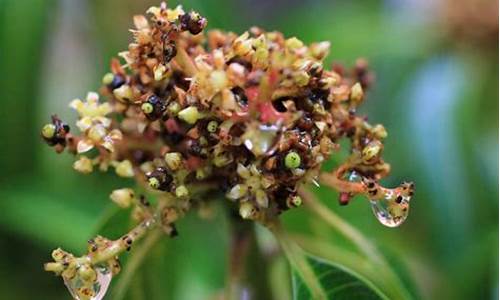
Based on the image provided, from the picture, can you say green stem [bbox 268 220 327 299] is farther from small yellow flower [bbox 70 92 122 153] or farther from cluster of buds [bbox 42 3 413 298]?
small yellow flower [bbox 70 92 122 153]

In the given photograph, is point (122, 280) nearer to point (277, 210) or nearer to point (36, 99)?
point (277, 210)

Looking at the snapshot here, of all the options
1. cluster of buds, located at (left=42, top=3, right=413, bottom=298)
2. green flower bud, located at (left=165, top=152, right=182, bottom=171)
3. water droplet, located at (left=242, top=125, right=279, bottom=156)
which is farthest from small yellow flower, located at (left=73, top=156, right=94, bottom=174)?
water droplet, located at (left=242, top=125, right=279, bottom=156)

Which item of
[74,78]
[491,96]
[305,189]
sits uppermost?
[74,78]

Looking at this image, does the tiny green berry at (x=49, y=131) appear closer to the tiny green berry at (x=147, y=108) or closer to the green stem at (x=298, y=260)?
the tiny green berry at (x=147, y=108)

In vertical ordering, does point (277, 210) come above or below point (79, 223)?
below

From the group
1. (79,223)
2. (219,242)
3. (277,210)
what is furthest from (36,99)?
(277,210)

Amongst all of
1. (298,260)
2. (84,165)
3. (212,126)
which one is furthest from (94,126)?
(298,260)

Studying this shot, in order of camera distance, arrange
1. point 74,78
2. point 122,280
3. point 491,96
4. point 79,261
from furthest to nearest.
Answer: point 74,78
point 491,96
point 122,280
point 79,261
